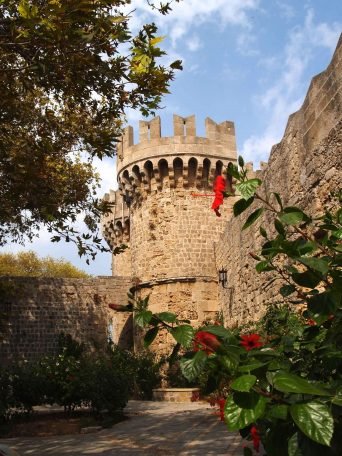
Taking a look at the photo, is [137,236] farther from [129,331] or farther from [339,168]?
[339,168]

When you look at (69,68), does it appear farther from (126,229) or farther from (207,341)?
(126,229)

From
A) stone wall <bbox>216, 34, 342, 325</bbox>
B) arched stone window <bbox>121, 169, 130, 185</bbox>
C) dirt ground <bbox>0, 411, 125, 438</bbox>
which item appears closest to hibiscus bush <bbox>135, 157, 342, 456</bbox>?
stone wall <bbox>216, 34, 342, 325</bbox>

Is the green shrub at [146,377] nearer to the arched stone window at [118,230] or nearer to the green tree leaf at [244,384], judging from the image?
the arched stone window at [118,230]

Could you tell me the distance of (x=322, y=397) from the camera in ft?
4.96

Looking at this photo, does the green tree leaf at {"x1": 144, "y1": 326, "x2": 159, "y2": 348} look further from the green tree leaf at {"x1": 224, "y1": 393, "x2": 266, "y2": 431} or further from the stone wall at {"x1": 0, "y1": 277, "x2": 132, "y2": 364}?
the stone wall at {"x1": 0, "y1": 277, "x2": 132, "y2": 364}

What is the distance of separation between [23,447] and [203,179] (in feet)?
42.2

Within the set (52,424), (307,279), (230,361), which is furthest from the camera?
(52,424)

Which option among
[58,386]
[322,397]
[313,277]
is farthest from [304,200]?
[58,386]

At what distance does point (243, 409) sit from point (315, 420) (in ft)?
0.65

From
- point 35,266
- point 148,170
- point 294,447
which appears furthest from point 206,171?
point 35,266

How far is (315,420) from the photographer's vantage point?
135 centimetres

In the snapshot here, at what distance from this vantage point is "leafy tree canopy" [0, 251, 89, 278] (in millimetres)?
37781

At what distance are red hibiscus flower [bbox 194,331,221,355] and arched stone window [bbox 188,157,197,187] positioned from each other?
1721cm

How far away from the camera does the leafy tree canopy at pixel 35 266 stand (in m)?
37.8
